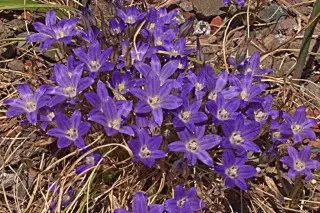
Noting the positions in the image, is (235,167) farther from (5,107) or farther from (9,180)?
(5,107)

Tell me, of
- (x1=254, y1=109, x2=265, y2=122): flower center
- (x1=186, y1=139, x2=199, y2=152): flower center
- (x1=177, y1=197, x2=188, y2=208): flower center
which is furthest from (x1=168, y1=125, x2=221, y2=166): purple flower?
(x1=254, y1=109, x2=265, y2=122): flower center

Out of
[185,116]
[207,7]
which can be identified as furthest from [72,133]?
[207,7]

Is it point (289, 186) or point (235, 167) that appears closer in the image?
point (235, 167)

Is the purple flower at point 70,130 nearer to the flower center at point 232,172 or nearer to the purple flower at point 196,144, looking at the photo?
the purple flower at point 196,144

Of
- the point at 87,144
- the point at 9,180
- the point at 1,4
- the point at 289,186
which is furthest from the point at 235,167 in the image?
the point at 1,4

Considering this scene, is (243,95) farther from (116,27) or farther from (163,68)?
(116,27)
